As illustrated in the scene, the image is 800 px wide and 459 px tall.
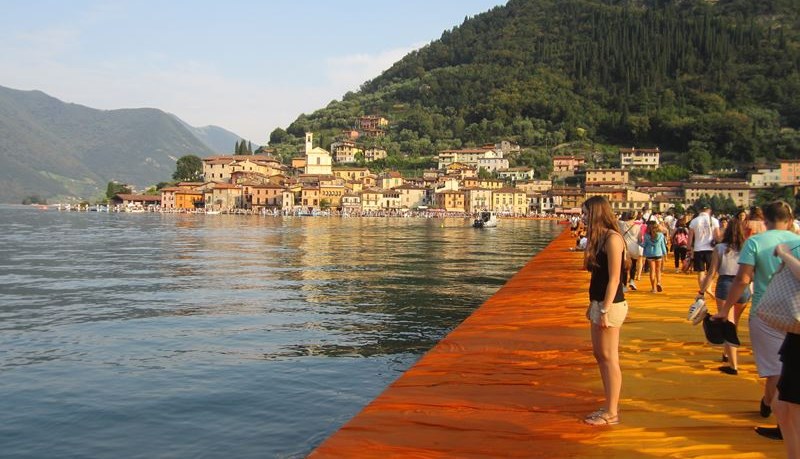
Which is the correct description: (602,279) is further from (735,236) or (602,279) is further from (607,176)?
(607,176)

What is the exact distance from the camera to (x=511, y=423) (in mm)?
5898

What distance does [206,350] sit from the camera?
38.3ft

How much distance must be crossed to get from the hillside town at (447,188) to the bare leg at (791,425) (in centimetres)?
10690

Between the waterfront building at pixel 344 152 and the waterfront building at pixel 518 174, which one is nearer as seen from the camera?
the waterfront building at pixel 518 174

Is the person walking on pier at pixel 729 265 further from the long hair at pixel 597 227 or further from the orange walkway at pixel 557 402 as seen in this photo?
the long hair at pixel 597 227

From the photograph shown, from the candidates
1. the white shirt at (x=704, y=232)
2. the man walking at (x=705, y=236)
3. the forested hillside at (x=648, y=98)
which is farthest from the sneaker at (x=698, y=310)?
the forested hillside at (x=648, y=98)

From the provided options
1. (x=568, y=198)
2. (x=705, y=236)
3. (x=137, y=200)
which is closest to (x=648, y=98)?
(x=568, y=198)

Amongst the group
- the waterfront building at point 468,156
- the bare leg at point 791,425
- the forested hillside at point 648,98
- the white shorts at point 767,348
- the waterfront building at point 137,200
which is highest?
the forested hillside at point 648,98

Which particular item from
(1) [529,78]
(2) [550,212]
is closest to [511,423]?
(2) [550,212]

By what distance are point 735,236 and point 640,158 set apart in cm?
13063

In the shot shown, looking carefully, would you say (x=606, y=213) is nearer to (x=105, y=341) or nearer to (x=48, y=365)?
(x=48, y=365)

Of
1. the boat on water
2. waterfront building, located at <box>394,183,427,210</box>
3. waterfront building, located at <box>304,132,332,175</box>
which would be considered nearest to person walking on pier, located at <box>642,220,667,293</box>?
the boat on water

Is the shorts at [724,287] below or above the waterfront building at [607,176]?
below

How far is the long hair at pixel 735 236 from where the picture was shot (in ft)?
25.1
